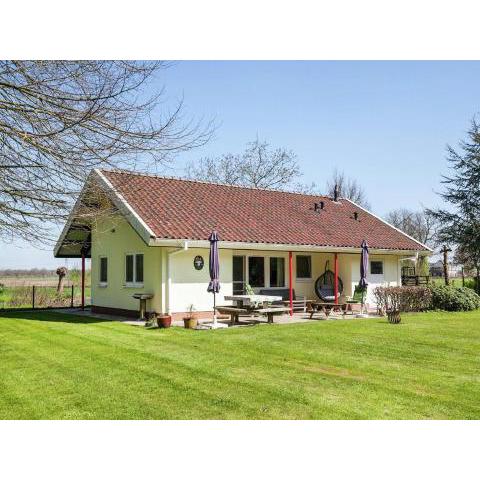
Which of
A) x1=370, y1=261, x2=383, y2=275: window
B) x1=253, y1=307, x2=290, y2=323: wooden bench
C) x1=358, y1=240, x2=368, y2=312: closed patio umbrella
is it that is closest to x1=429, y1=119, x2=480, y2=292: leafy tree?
x1=370, y1=261, x2=383, y2=275: window

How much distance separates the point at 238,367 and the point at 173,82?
5059mm

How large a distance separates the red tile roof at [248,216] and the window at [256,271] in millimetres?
1222

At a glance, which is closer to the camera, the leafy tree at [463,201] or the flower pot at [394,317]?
the flower pot at [394,317]

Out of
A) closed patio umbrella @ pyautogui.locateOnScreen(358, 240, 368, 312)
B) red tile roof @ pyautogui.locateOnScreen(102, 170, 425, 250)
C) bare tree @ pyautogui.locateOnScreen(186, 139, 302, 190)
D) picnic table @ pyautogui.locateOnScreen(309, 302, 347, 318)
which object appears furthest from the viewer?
bare tree @ pyautogui.locateOnScreen(186, 139, 302, 190)

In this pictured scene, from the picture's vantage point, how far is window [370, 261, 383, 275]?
24672 millimetres

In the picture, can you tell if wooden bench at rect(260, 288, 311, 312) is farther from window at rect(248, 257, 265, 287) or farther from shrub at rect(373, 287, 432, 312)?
Result: shrub at rect(373, 287, 432, 312)

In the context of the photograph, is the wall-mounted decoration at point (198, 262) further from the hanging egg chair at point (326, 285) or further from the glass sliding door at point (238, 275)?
the hanging egg chair at point (326, 285)

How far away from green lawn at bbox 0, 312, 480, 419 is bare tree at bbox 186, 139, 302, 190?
30.2m

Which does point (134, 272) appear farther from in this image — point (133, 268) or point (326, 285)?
point (326, 285)

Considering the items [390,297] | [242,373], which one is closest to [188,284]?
[390,297]

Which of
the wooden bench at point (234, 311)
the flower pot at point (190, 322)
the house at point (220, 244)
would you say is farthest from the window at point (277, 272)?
the flower pot at point (190, 322)

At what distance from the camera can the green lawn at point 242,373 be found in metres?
7.27

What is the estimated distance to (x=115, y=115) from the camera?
850 cm
